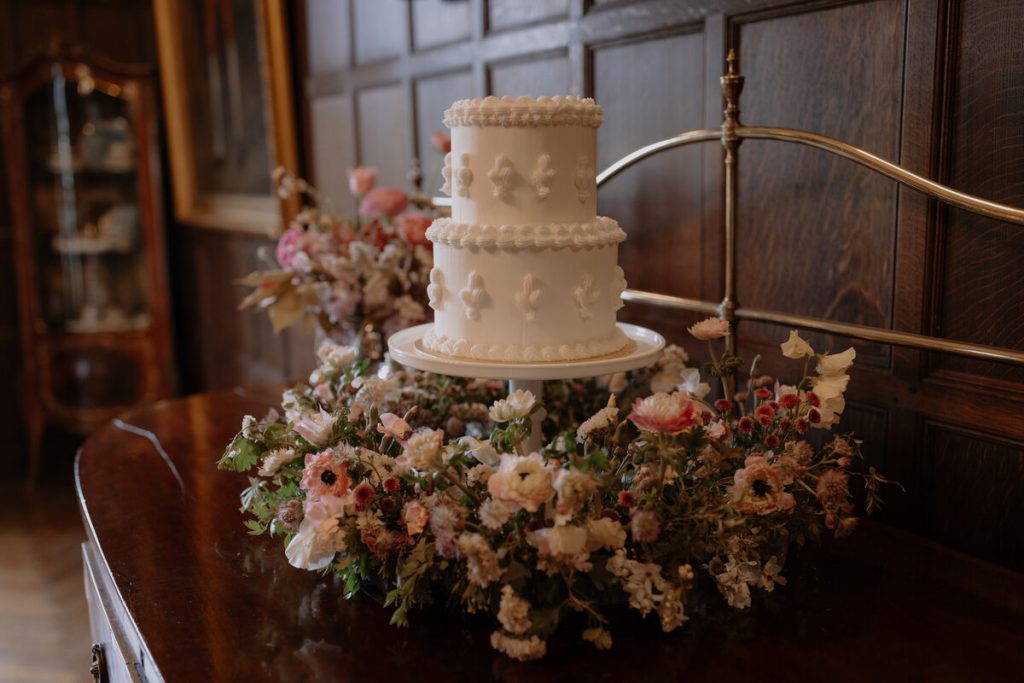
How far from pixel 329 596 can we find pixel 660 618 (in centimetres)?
47

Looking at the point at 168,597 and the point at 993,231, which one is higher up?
the point at 993,231

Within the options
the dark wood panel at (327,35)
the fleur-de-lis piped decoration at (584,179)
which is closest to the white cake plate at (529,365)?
the fleur-de-lis piped decoration at (584,179)

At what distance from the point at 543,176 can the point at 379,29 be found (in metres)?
2.07

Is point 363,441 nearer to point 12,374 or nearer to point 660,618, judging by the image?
Result: point 660,618

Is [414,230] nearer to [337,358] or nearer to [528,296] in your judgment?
[337,358]

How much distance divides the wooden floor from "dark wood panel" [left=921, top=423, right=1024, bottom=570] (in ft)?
7.42

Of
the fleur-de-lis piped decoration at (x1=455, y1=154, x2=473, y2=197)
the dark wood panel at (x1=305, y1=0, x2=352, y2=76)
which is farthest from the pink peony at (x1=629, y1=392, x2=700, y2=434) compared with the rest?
the dark wood panel at (x1=305, y1=0, x2=352, y2=76)

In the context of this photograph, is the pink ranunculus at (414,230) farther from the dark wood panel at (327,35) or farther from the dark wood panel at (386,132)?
the dark wood panel at (327,35)

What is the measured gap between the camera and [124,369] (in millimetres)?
5035

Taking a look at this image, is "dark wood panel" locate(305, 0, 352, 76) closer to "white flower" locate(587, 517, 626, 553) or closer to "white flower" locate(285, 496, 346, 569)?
"white flower" locate(285, 496, 346, 569)

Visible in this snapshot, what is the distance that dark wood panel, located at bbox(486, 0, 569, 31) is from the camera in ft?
7.72

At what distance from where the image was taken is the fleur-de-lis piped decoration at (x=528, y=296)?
1.39 m

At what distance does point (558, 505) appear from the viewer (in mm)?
1150

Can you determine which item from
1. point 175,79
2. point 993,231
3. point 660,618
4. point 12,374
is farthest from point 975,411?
point 12,374
